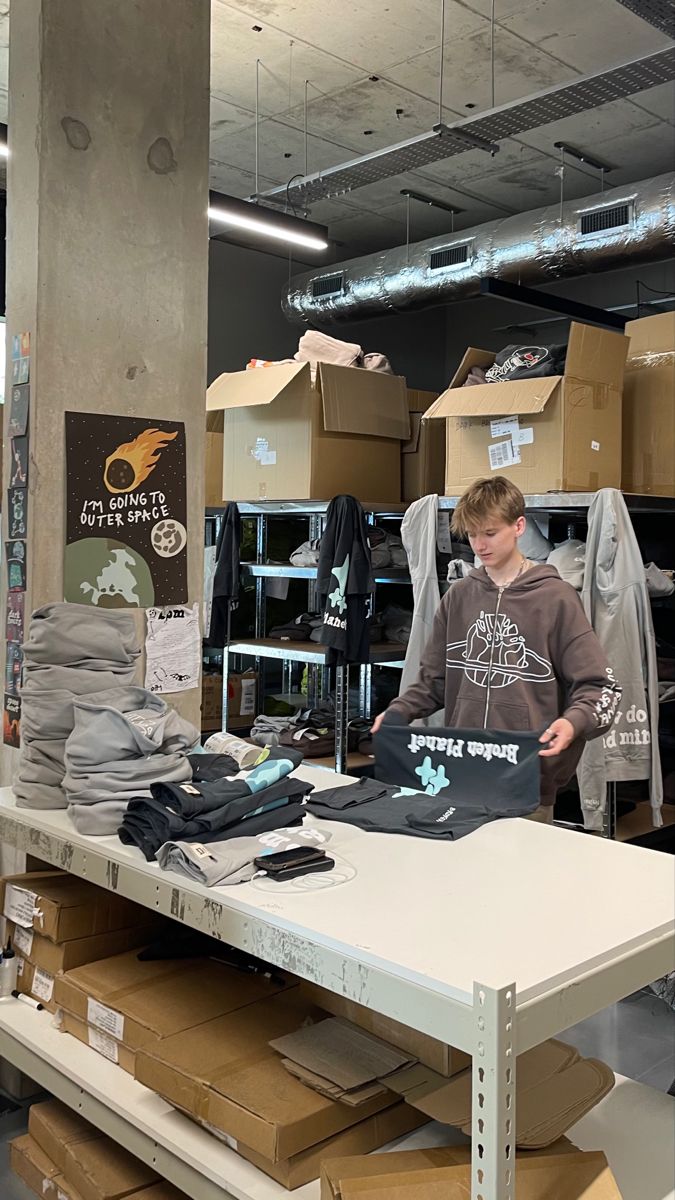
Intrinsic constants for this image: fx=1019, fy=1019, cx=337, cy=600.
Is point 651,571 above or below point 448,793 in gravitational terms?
above

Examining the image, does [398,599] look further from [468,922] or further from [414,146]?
[468,922]

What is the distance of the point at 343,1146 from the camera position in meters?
1.57

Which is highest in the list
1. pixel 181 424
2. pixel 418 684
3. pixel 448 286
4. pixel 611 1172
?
pixel 448 286

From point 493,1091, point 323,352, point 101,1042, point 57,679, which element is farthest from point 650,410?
point 493,1091

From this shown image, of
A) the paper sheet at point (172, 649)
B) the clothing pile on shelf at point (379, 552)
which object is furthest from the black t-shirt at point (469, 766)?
the clothing pile on shelf at point (379, 552)

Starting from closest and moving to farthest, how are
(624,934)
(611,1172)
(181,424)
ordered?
(624,934), (611,1172), (181,424)

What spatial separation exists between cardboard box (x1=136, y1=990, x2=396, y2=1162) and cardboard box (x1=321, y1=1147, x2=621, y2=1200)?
0.08m

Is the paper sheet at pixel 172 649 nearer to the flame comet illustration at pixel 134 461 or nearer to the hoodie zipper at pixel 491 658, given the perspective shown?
the flame comet illustration at pixel 134 461

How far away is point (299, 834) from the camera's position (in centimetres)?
186

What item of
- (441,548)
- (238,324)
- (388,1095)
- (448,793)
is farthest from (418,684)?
(238,324)

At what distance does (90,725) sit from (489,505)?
4.23ft

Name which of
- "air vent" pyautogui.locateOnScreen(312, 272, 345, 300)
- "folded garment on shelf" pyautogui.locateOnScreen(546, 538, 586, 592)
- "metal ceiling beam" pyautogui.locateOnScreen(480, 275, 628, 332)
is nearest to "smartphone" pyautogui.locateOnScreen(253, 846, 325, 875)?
"folded garment on shelf" pyautogui.locateOnScreen(546, 538, 586, 592)

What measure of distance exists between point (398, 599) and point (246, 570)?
1001mm

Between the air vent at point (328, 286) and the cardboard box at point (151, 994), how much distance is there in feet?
20.6
